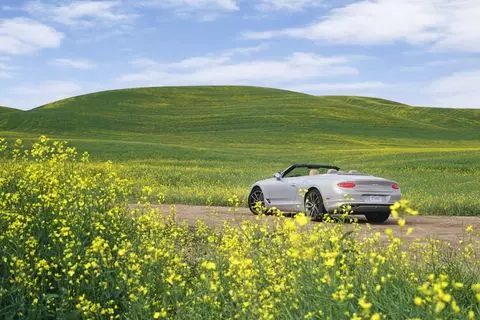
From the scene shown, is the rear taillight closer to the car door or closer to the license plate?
the license plate

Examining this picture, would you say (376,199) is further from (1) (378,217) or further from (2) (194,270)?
(2) (194,270)

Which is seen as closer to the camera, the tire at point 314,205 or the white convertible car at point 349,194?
the white convertible car at point 349,194

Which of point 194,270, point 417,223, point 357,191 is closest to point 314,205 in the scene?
point 357,191

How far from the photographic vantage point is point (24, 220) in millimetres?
7902

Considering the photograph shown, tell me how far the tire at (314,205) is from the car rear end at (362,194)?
226 mm

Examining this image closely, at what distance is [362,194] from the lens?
14.0 metres

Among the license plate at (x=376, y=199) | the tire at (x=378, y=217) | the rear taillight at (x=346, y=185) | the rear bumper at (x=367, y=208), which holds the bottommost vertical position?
the tire at (x=378, y=217)

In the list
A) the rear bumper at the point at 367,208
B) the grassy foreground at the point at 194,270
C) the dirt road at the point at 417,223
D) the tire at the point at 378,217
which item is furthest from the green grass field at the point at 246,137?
the grassy foreground at the point at 194,270

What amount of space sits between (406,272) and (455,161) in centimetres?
3423

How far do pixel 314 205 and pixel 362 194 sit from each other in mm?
1100

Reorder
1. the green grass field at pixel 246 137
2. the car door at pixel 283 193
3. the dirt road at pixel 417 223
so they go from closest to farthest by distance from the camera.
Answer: the dirt road at pixel 417 223 < the car door at pixel 283 193 < the green grass field at pixel 246 137

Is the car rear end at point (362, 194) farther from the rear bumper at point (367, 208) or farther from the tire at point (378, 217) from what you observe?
the tire at point (378, 217)

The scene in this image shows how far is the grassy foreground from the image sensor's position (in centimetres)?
465

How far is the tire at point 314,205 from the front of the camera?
14.2 meters
